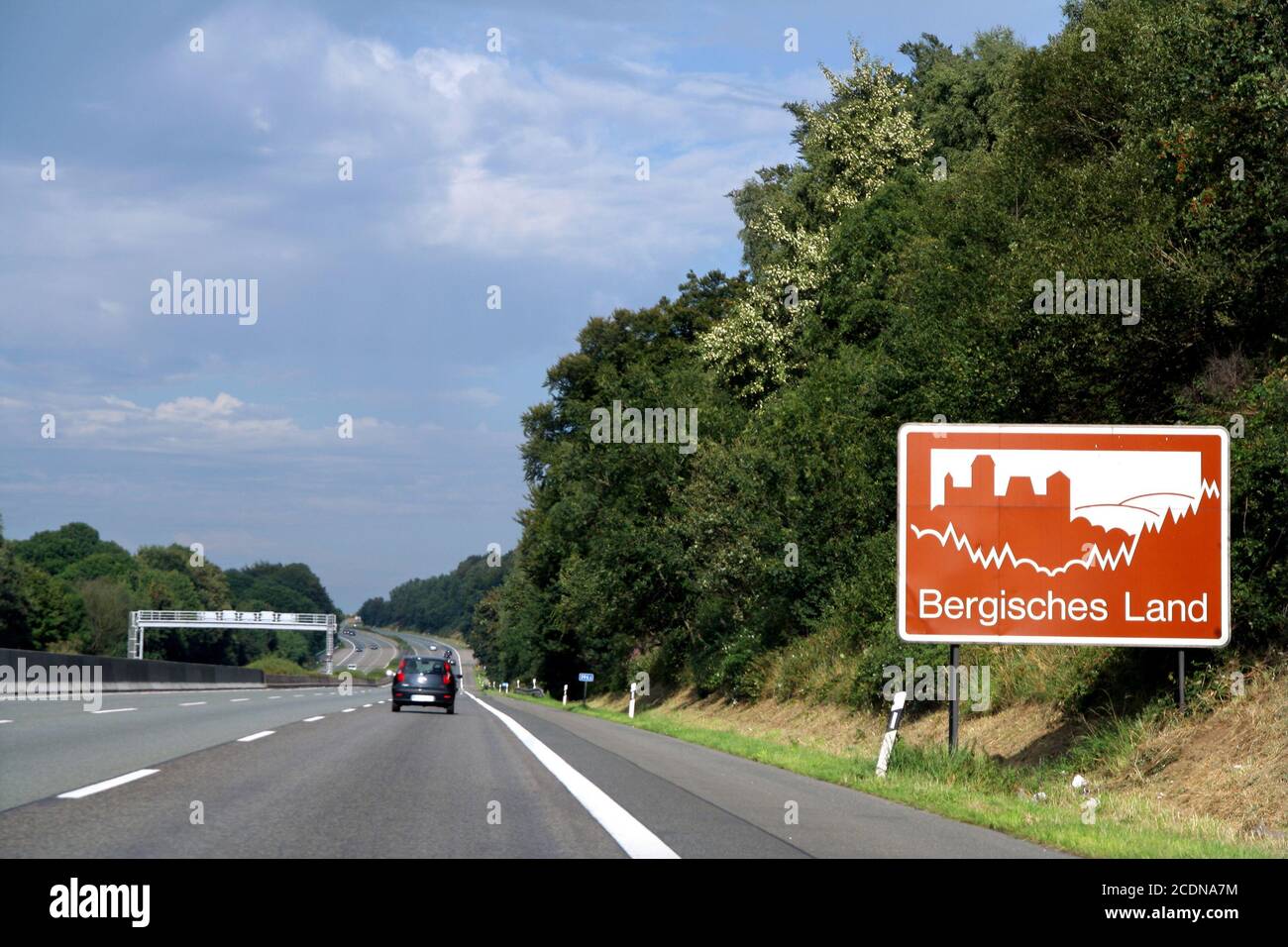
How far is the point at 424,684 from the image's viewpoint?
32.5 m

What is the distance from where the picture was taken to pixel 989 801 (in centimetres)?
1280

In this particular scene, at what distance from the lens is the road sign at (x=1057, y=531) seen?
1681 cm

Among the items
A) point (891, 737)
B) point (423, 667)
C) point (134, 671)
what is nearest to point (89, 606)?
point (134, 671)

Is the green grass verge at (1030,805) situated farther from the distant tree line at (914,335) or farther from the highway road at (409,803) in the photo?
the distant tree line at (914,335)

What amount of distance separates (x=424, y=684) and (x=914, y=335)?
15.5m

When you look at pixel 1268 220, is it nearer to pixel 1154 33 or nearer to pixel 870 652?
pixel 1154 33

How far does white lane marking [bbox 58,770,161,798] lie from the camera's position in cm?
1021

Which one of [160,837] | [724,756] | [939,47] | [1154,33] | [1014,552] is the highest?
[939,47]

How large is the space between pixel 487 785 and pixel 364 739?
23.0 feet

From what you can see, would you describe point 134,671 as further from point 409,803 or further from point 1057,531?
point 409,803

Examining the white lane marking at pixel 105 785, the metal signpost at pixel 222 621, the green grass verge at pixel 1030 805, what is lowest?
the metal signpost at pixel 222 621

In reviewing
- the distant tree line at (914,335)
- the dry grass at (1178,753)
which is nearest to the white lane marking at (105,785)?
the dry grass at (1178,753)

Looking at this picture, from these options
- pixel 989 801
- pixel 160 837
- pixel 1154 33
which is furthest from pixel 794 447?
pixel 160 837

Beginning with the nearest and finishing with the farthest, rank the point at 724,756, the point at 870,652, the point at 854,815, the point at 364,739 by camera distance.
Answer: the point at 854,815 → the point at 364,739 → the point at 724,756 → the point at 870,652
